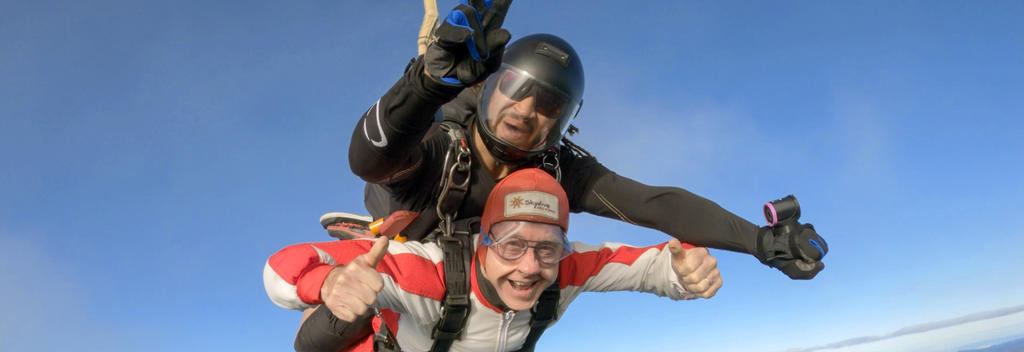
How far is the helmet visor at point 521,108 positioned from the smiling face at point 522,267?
1.31 feet

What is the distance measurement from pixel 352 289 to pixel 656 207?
1.59 metres

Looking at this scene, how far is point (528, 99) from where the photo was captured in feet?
9.64

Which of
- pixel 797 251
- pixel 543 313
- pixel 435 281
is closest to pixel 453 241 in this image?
pixel 435 281

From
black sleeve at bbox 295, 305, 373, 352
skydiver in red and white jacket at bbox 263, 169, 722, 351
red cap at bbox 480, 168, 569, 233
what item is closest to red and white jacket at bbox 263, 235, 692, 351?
skydiver in red and white jacket at bbox 263, 169, 722, 351

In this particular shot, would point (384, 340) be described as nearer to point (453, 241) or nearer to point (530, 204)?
point (453, 241)

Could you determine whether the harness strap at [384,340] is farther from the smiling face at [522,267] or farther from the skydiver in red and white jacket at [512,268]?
the smiling face at [522,267]

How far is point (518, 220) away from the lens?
2715 millimetres

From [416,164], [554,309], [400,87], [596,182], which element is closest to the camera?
[400,87]

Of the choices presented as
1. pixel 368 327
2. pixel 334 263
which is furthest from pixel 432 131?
pixel 368 327

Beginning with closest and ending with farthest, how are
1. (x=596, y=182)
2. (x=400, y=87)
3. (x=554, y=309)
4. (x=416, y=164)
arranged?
(x=400, y=87)
(x=416, y=164)
(x=554, y=309)
(x=596, y=182)

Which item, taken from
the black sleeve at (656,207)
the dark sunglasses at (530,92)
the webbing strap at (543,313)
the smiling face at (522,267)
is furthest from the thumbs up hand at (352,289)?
the black sleeve at (656,207)

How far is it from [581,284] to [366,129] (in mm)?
1169

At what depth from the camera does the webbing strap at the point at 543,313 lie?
9.36 ft

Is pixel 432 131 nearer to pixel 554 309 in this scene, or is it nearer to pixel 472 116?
pixel 472 116
